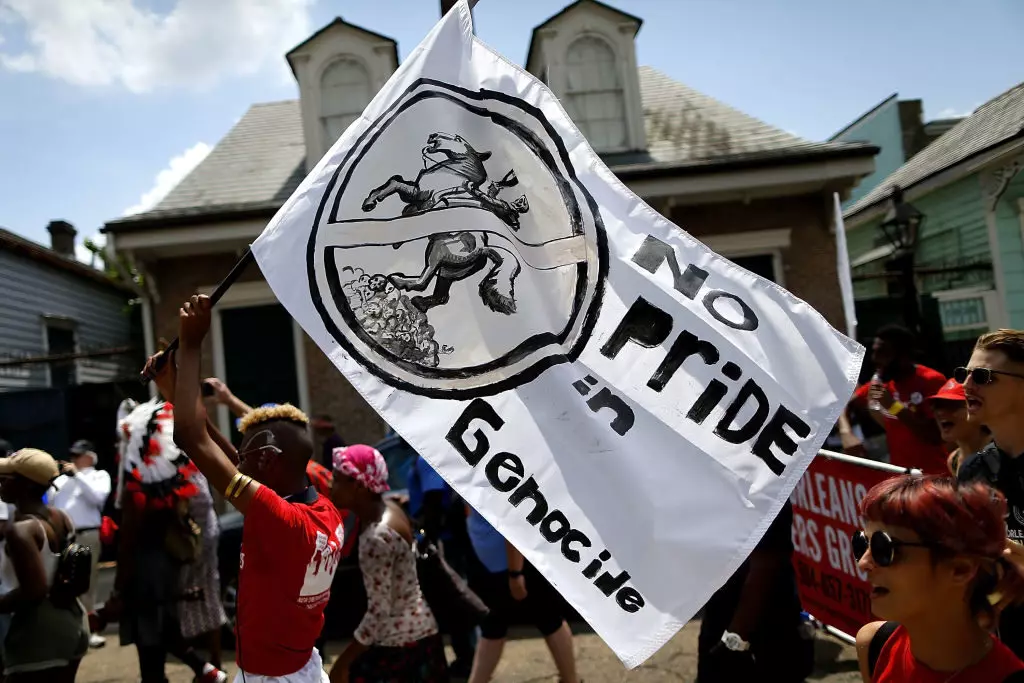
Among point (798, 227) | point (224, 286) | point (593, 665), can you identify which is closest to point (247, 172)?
point (798, 227)

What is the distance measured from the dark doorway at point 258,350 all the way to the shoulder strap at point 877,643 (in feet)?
31.7

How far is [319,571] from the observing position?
2957 millimetres

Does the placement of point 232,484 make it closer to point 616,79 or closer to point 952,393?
point 952,393

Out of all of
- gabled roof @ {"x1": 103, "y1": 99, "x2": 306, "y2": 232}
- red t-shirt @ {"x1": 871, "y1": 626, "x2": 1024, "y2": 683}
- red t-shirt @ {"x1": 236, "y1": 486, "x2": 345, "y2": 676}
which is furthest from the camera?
gabled roof @ {"x1": 103, "y1": 99, "x2": 306, "y2": 232}

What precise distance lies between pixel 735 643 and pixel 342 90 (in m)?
9.58

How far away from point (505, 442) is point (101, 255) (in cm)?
2345

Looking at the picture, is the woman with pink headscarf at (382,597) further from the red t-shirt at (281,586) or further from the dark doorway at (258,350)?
the dark doorway at (258,350)

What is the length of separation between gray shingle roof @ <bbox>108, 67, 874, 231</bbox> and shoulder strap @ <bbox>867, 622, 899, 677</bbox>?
8.79 m

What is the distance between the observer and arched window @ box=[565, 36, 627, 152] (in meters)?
11.6

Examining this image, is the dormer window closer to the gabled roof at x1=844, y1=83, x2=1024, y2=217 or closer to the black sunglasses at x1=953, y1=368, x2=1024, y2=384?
the gabled roof at x1=844, y1=83, x2=1024, y2=217

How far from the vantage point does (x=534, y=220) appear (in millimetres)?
3066

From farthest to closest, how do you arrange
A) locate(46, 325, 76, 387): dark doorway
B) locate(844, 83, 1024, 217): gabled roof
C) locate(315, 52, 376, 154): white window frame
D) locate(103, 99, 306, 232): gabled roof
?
1. locate(46, 325, 76, 387): dark doorway
2. locate(844, 83, 1024, 217): gabled roof
3. locate(315, 52, 376, 154): white window frame
4. locate(103, 99, 306, 232): gabled roof

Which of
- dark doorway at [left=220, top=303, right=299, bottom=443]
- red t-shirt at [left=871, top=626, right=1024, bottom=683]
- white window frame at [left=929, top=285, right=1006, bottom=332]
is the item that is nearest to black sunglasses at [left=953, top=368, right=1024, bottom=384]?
red t-shirt at [left=871, top=626, right=1024, bottom=683]

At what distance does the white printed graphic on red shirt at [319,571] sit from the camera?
2.91 m
